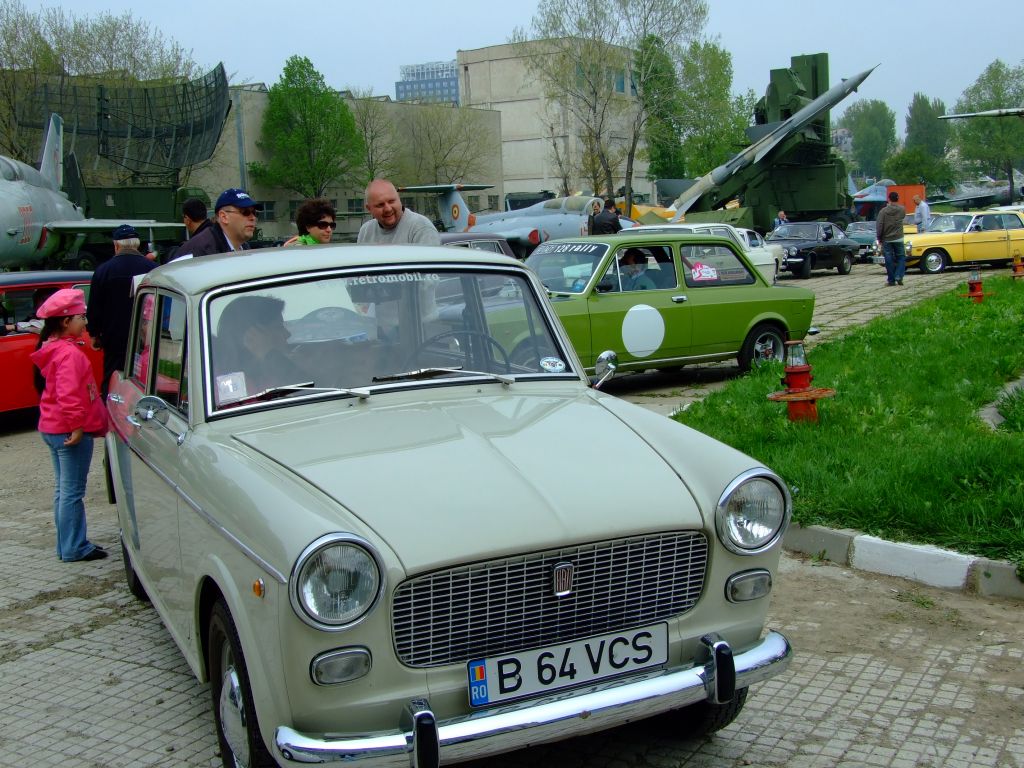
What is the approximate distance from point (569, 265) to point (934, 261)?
66.6ft

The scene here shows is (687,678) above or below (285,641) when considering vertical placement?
below

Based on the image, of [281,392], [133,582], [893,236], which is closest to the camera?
[281,392]

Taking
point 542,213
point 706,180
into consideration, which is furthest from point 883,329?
point 706,180

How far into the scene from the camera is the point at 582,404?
412 cm

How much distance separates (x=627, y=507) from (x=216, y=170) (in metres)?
61.6

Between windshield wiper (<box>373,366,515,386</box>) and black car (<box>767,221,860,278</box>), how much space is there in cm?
2616

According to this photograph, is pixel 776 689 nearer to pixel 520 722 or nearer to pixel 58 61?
pixel 520 722

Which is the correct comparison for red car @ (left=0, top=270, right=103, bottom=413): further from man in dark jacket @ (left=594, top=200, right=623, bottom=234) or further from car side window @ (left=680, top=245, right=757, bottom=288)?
man in dark jacket @ (left=594, top=200, right=623, bottom=234)

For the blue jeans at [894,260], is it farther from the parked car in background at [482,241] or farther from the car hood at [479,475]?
the car hood at [479,475]

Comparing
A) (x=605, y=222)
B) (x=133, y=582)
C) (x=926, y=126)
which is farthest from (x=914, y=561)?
(x=926, y=126)

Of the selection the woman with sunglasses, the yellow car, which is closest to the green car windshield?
the woman with sunglasses

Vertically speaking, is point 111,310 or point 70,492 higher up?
point 111,310

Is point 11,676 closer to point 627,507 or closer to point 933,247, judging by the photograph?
point 627,507

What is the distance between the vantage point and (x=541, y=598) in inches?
120
